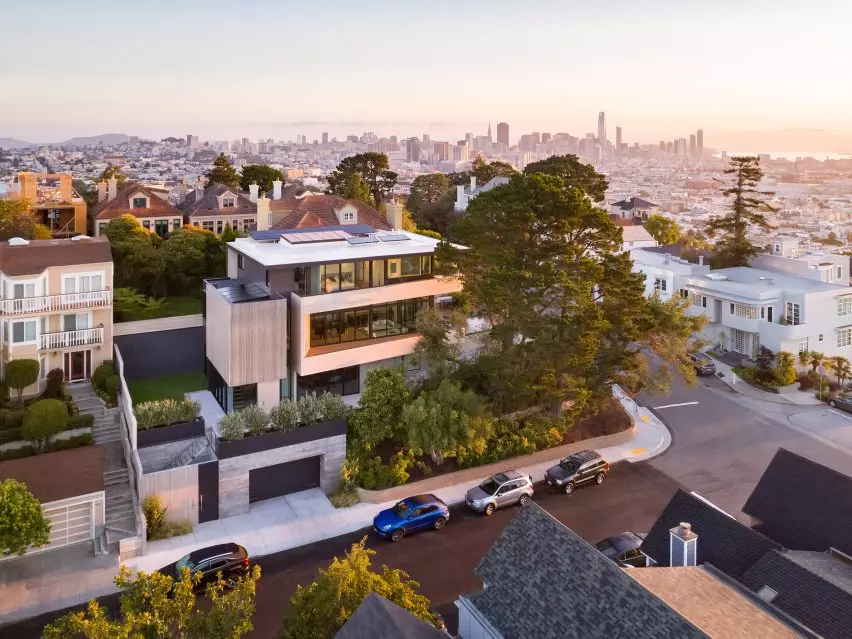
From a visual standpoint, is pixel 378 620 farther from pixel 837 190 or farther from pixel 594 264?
pixel 837 190

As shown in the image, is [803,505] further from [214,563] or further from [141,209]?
[141,209]

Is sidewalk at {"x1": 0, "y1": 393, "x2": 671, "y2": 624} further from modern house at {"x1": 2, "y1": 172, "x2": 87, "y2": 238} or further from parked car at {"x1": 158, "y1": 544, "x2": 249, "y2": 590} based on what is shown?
modern house at {"x1": 2, "y1": 172, "x2": 87, "y2": 238}

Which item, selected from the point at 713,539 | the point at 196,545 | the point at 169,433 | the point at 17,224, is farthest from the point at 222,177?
the point at 713,539

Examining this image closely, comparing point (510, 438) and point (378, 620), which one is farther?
point (510, 438)

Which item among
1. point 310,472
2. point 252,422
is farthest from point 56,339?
point 310,472

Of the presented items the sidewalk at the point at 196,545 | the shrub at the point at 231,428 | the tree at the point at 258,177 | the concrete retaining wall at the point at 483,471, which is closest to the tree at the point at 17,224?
the shrub at the point at 231,428

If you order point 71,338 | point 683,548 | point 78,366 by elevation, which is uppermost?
point 71,338

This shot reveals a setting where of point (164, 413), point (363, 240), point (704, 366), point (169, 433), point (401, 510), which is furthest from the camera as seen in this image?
point (704, 366)
